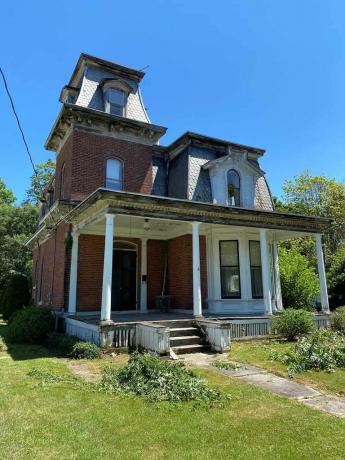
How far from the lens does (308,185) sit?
32250mm

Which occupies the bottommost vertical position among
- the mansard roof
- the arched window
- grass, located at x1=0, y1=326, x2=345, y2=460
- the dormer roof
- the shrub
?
grass, located at x1=0, y1=326, x2=345, y2=460

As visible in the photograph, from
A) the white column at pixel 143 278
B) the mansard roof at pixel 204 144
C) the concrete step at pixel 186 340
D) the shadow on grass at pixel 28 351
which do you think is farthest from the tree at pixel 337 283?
the shadow on grass at pixel 28 351

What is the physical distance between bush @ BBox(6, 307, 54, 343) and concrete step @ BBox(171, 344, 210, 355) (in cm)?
438

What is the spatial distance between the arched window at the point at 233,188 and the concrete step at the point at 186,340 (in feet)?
21.4

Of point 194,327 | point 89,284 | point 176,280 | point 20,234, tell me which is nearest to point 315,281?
point 176,280

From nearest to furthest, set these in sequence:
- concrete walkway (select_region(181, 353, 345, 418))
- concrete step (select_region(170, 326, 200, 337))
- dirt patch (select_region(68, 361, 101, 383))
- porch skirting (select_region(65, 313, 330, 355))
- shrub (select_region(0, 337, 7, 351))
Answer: concrete walkway (select_region(181, 353, 345, 418))
dirt patch (select_region(68, 361, 101, 383))
porch skirting (select_region(65, 313, 330, 355))
concrete step (select_region(170, 326, 200, 337))
shrub (select_region(0, 337, 7, 351))

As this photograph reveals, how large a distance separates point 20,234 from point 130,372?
27.0 metres

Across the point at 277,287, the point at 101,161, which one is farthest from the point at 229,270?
the point at 101,161

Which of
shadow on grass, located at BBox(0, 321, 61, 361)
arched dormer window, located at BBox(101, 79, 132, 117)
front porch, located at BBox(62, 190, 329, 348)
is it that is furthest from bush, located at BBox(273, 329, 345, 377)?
arched dormer window, located at BBox(101, 79, 132, 117)

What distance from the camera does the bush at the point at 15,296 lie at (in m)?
18.4

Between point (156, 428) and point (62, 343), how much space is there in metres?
6.06

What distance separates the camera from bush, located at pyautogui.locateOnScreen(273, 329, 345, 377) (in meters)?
7.24

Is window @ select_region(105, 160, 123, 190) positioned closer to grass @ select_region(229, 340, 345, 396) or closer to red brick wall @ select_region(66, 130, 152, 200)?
red brick wall @ select_region(66, 130, 152, 200)

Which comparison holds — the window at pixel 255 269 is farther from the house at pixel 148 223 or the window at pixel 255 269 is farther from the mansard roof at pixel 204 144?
the mansard roof at pixel 204 144
